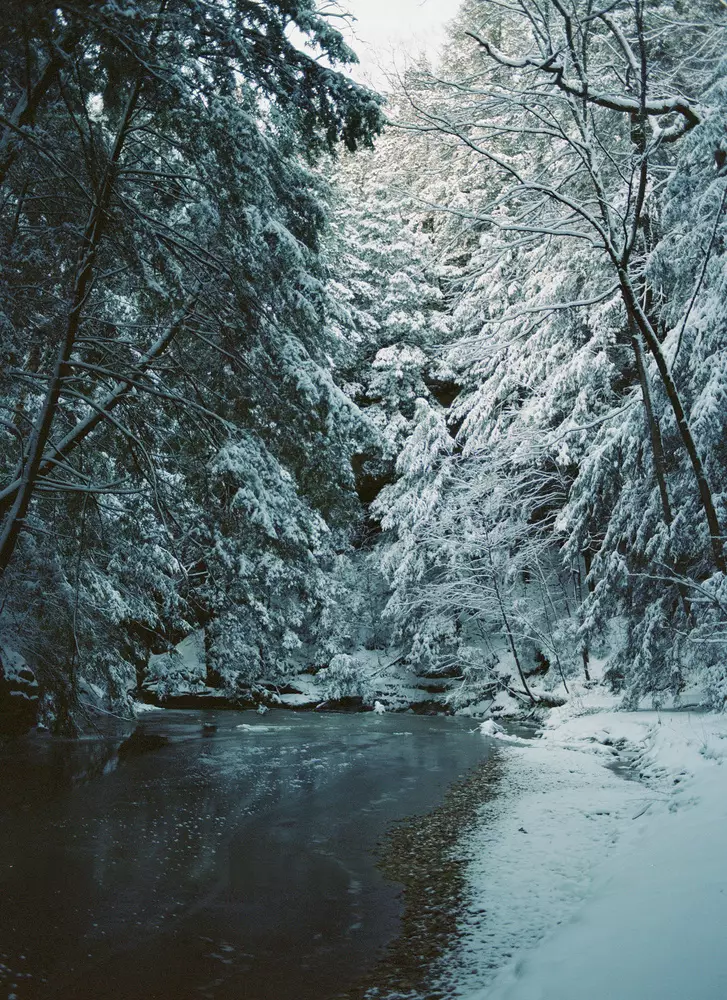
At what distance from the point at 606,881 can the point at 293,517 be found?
695 cm

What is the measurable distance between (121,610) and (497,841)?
6208 mm

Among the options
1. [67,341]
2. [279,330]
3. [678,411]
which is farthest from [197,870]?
[678,411]

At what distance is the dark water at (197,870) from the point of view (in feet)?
12.0

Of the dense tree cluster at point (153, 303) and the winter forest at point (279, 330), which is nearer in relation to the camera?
the dense tree cluster at point (153, 303)

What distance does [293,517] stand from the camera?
406 inches

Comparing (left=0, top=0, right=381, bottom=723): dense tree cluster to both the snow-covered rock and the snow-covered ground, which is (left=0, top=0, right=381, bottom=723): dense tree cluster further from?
the snow-covered ground

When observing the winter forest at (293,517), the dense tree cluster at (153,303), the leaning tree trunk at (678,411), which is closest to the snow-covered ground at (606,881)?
the winter forest at (293,517)

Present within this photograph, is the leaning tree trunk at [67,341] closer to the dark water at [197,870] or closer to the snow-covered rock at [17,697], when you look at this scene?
the dark water at [197,870]

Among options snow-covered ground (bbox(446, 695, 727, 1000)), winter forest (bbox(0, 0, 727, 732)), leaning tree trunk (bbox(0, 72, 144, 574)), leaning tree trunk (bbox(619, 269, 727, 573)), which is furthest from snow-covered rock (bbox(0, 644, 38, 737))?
leaning tree trunk (bbox(619, 269, 727, 573))

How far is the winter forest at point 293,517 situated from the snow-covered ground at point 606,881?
33mm

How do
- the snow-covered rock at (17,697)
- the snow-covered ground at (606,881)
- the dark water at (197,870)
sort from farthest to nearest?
the snow-covered rock at (17,697)
the dark water at (197,870)
the snow-covered ground at (606,881)

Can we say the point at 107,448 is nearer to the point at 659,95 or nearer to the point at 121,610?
the point at 121,610

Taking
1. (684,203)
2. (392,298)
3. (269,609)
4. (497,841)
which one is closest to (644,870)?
(497,841)

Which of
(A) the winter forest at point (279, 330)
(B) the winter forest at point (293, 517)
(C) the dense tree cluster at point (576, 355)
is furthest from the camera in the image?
(C) the dense tree cluster at point (576, 355)
